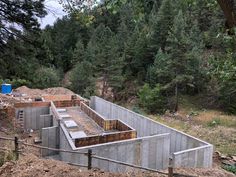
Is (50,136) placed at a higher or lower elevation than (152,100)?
lower

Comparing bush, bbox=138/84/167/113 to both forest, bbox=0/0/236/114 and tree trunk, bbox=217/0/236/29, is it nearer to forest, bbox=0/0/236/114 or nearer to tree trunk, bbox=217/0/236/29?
forest, bbox=0/0/236/114

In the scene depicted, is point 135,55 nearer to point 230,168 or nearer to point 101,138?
point 230,168

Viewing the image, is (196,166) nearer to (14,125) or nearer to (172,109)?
(14,125)

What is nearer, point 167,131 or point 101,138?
point 101,138

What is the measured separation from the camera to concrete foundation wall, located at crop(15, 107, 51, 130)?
14438 mm

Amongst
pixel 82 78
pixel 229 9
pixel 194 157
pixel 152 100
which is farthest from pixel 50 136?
pixel 82 78

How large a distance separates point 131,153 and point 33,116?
893cm

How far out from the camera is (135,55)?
1210 inches

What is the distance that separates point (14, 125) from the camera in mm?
13172

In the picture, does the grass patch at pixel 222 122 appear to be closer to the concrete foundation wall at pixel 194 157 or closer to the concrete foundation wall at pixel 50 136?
the concrete foundation wall at pixel 194 157

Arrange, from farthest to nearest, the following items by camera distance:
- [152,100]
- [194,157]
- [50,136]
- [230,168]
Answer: [152,100]
[50,136]
[230,168]
[194,157]

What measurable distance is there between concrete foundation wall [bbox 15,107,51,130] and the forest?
1958mm

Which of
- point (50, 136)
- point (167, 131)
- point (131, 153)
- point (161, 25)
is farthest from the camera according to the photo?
point (161, 25)

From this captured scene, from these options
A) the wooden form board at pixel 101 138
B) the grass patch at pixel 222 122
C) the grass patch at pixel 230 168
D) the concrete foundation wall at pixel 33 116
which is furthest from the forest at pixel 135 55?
the wooden form board at pixel 101 138
